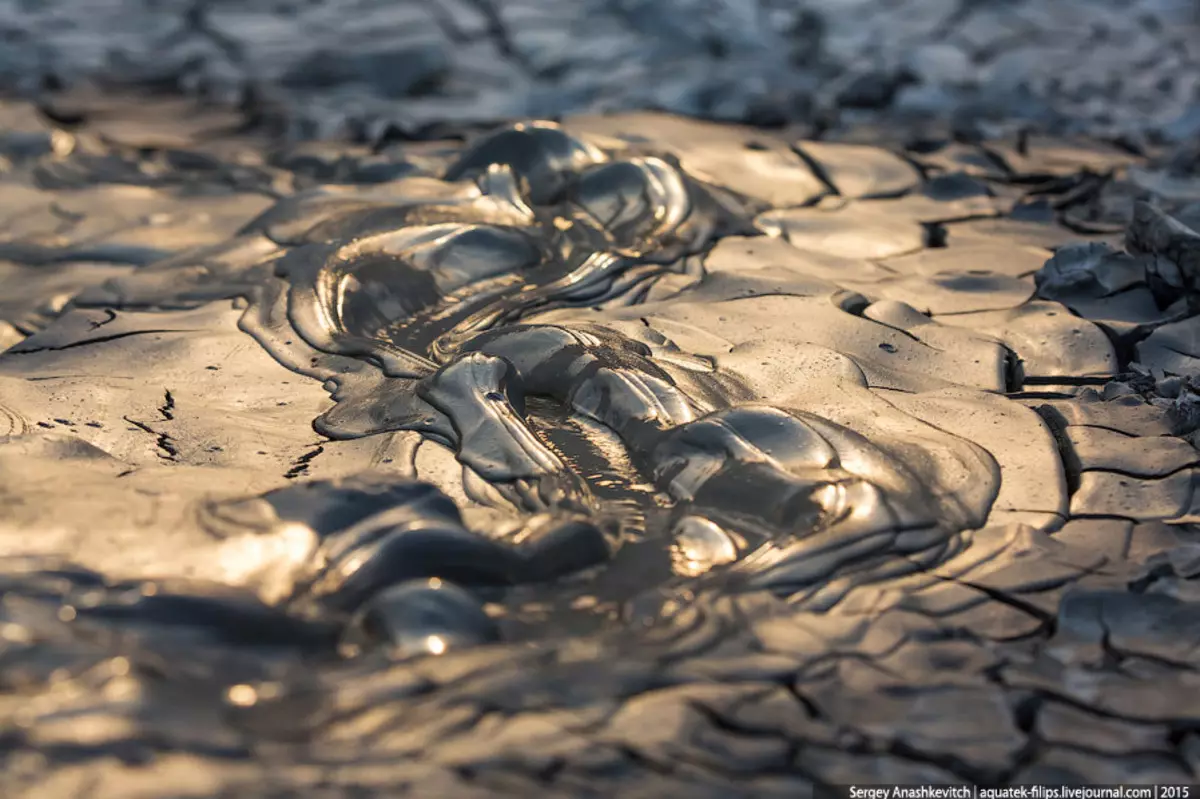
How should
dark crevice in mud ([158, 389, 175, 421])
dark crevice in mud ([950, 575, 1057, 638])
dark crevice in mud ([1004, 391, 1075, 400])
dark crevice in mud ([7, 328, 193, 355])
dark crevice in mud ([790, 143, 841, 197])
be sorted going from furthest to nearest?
dark crevice in mud ([790, 143, 841, 197]), dark crevice in mud ([7, 328, 193, 355]), dark crevice in mud ([1004, 391, 1075, 400]), dark crevice in mud ([158, 389, 175, 421]), dark crevice in mud ([950, 575, 1057, 638])

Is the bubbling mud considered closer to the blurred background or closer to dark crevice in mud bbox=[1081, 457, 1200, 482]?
dark crevice in mud bbox=[1081, 457, 1200, 482]

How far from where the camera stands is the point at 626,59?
13.1ft

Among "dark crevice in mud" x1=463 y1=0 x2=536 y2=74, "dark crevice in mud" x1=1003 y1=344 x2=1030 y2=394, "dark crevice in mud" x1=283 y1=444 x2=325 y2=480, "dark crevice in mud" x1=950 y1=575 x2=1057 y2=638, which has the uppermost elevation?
"dark crevice in mud" x1=463 y1=0 x2=536 y2=74

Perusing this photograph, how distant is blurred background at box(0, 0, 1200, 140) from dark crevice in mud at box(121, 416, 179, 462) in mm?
1730

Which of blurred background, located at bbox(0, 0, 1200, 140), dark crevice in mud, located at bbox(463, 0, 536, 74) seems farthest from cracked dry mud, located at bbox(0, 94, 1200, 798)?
dark crevice in mud, located at bbox(463, 0, 536, 74)

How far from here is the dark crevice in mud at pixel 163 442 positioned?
182cm

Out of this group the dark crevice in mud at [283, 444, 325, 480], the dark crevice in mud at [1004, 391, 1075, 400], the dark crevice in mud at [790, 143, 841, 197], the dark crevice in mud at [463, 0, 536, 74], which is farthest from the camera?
the dark crevice in mud at [463, 0, 536, 74]

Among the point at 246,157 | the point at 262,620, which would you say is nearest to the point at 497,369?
the point at 262,620

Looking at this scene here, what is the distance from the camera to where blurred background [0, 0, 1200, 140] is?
3.74m

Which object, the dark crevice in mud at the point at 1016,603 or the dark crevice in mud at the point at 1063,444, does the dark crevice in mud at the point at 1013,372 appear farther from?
the dark crevice in mud at the point at 1016,603

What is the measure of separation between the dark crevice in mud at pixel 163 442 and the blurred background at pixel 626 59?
173 cm

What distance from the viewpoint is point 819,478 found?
5.52 feet

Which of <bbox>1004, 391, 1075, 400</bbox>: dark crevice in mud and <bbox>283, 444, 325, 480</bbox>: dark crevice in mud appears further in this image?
<bbox>1004, 391, 1075, 400</bbox>: dark crevice in mud

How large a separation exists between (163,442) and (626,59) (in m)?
2.52
